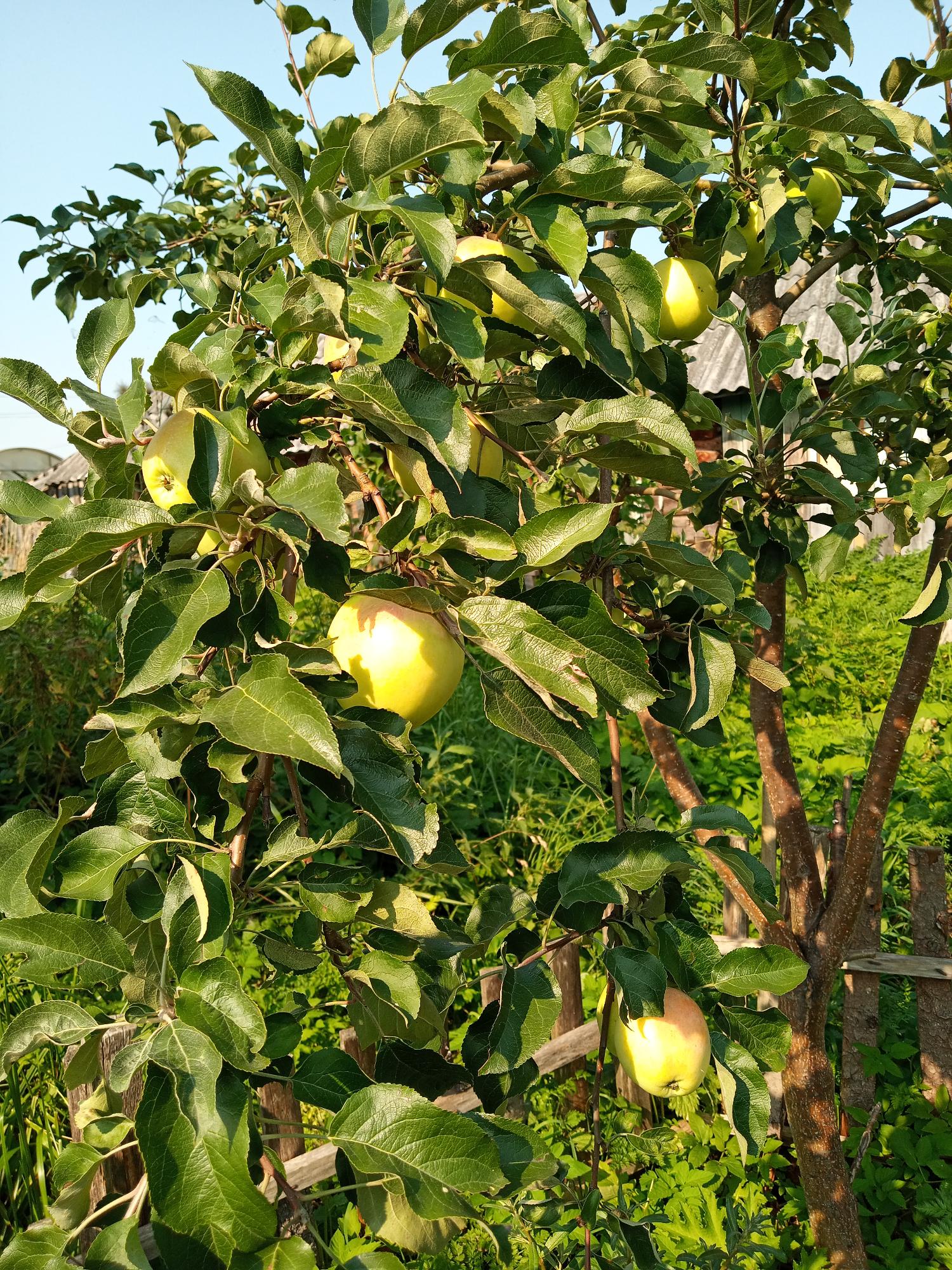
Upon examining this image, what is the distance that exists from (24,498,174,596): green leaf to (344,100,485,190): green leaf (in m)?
0.27

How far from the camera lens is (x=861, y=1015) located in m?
2.54

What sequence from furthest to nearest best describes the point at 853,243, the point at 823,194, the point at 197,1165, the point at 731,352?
the point at 731,352 < the point at 853,243 < the point at 823,194 < the point at 197,1165

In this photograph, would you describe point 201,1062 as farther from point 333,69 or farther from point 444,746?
point 444,746

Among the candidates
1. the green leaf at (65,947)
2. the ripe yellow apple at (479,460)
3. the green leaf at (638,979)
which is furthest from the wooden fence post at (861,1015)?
the green leaf at (65,947)

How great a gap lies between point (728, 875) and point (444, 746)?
2285mm

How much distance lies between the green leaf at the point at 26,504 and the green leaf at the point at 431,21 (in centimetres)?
45

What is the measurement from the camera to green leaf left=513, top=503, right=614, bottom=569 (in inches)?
28.2

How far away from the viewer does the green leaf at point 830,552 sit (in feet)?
5.45

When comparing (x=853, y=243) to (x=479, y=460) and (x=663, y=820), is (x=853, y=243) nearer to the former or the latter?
(x=479, y=460)

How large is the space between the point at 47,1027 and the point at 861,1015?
7.59 feet

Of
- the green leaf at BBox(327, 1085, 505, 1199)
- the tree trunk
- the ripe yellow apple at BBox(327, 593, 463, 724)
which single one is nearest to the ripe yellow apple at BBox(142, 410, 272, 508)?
the ripe yellow apple at BBox(327, 593, 463, 724)

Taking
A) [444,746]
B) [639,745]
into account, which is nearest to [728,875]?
[444,746]

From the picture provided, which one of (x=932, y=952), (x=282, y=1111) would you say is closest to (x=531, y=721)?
(x=282, y=1111)

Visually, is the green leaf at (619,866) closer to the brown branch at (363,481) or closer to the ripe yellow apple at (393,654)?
the ripe yellow apple at (393,654)
